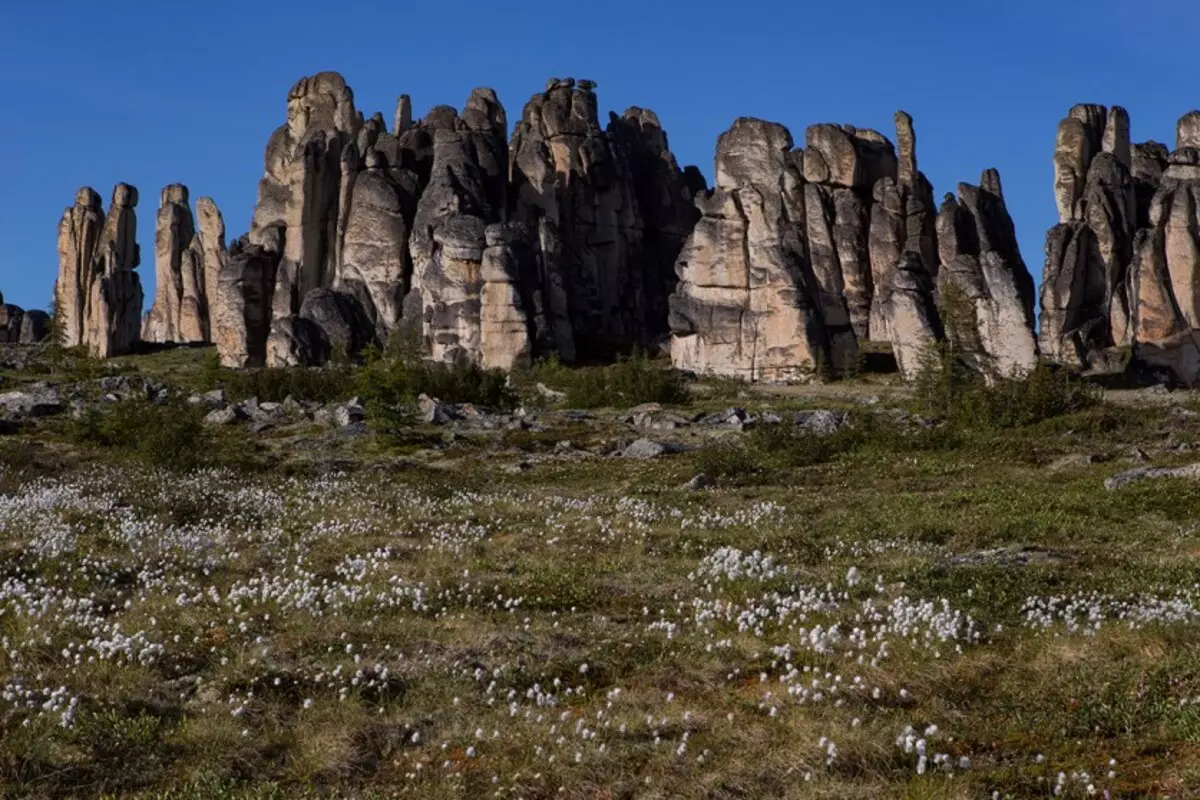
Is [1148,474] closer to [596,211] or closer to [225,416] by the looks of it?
[225,416]

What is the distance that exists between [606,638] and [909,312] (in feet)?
254

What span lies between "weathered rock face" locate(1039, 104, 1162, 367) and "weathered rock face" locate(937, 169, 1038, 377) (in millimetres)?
2797

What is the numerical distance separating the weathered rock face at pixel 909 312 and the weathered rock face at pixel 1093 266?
11.3 meters

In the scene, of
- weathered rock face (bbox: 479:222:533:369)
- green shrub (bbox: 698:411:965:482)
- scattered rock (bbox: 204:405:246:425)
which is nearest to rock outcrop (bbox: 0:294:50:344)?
weathered rock face (bbox: 479:222:533:369)

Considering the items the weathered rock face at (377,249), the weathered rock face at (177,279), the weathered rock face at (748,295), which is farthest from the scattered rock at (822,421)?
the weathered rock face at (177,279)

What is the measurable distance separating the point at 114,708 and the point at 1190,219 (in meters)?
95.0

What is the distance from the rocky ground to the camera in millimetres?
8977

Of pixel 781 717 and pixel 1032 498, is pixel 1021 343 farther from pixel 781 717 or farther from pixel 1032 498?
pixel 781 717

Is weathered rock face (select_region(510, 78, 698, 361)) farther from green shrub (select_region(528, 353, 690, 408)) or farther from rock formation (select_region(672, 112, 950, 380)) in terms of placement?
green shrub (select_region(528, 353, 690, 408))

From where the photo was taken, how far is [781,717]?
9.88 metres

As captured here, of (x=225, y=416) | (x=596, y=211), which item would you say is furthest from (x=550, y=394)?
(x=596, y=211)

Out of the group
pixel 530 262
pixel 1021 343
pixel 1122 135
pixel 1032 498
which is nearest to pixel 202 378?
pixel 530 262

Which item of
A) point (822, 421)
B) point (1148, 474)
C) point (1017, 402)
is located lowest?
point (1148, 474)

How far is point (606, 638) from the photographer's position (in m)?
12.7
